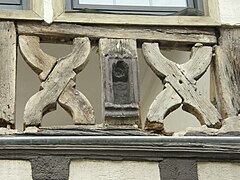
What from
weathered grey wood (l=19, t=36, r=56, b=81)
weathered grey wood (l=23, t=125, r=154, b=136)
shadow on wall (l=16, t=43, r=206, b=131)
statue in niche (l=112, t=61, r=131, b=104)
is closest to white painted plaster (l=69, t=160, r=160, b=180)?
weathered grey wood (l=23, t=125, r=154, b=136)

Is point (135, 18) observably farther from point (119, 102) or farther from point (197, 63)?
point (119, 102)

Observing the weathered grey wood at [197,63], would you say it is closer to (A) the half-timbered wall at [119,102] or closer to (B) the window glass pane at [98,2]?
(A) the half-timbered wall at [119,102]

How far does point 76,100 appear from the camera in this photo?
459 cm

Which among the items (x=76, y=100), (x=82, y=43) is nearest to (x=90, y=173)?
(x=76, y=100)

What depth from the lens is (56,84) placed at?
15.1 feet

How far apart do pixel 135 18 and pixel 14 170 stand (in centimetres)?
116

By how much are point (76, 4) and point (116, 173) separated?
109 cm

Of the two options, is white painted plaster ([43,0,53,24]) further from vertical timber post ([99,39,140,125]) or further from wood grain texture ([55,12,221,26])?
vertical timber post ([99,39,140,125])

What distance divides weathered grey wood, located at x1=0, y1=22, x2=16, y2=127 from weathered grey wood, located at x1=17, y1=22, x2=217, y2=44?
0.07 m

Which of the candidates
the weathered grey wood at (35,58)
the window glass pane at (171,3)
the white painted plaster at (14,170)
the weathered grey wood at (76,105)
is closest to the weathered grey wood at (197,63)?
the window glass pane at (171,3)

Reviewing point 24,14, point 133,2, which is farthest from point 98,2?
point 24,14

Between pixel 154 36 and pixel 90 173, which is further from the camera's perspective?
pixel 154 36

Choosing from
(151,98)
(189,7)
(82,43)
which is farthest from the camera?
(151,98)

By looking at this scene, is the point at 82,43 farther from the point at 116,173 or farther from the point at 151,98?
the point at 151,98
